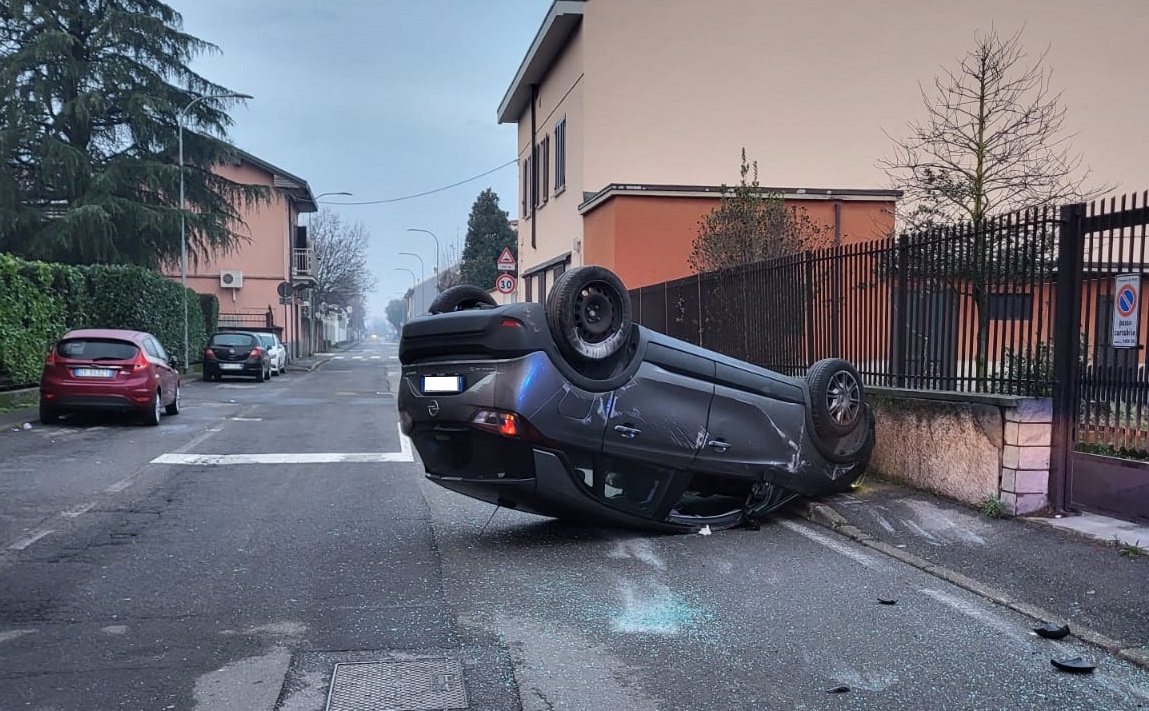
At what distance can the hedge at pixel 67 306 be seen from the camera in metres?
17.2

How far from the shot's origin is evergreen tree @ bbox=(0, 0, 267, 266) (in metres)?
27.1

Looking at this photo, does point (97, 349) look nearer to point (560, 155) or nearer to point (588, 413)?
point (588, 413)

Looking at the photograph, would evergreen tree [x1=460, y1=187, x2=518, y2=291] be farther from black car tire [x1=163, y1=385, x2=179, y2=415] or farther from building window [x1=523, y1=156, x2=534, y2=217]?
black car tire [x1=163, y1=385, x2=179, y2=415]

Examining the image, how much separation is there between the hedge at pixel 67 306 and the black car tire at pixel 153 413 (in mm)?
4102

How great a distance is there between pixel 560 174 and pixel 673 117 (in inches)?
160

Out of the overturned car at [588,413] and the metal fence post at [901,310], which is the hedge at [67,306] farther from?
the metal fence post at [901,310]

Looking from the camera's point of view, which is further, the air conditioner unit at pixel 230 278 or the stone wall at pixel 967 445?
the air conditioner unit at pixel 230 278

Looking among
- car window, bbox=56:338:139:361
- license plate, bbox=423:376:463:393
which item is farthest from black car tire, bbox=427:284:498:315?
car window, bbox=56:338:139:361

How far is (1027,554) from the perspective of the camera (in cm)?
610

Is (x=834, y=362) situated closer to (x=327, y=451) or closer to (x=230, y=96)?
(x=327, y=451)

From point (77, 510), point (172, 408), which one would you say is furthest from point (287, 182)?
point (77, 510)

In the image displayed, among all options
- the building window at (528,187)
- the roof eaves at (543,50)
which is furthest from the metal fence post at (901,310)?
the building window at (528,187)

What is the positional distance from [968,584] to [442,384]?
3632 mm

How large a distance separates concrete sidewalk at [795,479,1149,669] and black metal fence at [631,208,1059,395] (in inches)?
44.3
